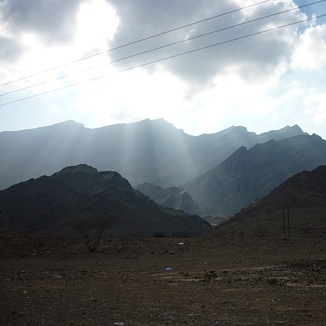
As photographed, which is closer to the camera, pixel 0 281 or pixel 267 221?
pixel 0 281

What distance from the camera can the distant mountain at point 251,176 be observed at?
183250 millimetres

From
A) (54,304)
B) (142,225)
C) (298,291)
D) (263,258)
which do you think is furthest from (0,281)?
(142,225)

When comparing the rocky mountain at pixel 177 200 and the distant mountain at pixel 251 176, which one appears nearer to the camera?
the rocky mountain at pixel 177 200

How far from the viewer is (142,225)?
3681 inches

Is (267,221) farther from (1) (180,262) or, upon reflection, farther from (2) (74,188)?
(2) (74,188)

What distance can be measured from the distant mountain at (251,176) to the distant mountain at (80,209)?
8057cm

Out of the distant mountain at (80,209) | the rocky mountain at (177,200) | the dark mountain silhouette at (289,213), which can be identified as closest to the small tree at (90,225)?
the dark mountain silhouette at (289,213)

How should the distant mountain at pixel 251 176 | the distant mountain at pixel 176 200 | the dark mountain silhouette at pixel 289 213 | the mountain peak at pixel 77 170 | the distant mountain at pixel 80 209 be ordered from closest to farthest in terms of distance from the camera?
the dark mountain silhouette at pixel 289 213 < the distant mountain at pixel 80 209 < the mountain peak at pixel 77 170 < the distant mountain at pixel 176 200 < the distant mountain at pixel 251 176

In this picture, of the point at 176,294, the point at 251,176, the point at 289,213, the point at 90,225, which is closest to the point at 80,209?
the point at 289,213

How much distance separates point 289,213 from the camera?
60312mm

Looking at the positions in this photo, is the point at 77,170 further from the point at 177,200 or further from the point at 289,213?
the point at 289,213

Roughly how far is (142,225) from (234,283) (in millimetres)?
82251

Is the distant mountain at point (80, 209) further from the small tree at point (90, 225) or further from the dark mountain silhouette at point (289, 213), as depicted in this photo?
the small tree at point (90, 225)

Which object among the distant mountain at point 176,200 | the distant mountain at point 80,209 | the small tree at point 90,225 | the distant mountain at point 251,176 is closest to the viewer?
the small tree at point 90,225
